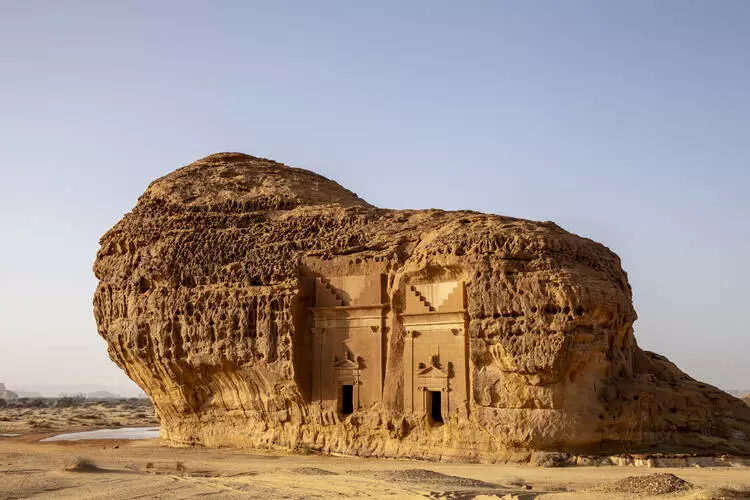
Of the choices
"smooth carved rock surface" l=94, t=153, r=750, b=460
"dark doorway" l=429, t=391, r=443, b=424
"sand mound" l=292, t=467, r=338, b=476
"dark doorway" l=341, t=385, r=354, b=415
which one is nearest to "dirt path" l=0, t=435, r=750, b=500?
"sand mound" l=292, t=467, r=338, b=476

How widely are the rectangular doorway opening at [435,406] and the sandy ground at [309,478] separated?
5.74ft

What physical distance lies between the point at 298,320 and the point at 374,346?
3.06 metres

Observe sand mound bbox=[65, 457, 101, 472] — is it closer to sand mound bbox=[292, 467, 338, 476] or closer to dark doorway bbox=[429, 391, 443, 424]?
sand mound bbox=[292, 467, 338, 476]

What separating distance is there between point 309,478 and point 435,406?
22.9ft

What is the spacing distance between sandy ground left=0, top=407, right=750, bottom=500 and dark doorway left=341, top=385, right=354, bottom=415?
1.82m

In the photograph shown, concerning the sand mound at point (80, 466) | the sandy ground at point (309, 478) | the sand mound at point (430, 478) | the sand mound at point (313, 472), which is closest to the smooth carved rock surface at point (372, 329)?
the sandy ground at point (309, 478)

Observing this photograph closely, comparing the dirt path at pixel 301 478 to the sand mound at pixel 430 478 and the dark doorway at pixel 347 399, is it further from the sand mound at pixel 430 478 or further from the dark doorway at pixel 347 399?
the dark doorway at pixel 347 399

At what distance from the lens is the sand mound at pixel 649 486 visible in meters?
17.5

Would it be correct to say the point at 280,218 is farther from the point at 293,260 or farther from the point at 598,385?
the point at 598,385

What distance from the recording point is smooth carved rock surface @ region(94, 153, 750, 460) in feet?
77.0

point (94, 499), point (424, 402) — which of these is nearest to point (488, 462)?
point (424, 402)

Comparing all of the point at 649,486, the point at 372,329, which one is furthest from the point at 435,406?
the point at 649,486

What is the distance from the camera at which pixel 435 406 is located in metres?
25.9

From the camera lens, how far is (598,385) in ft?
78.6
